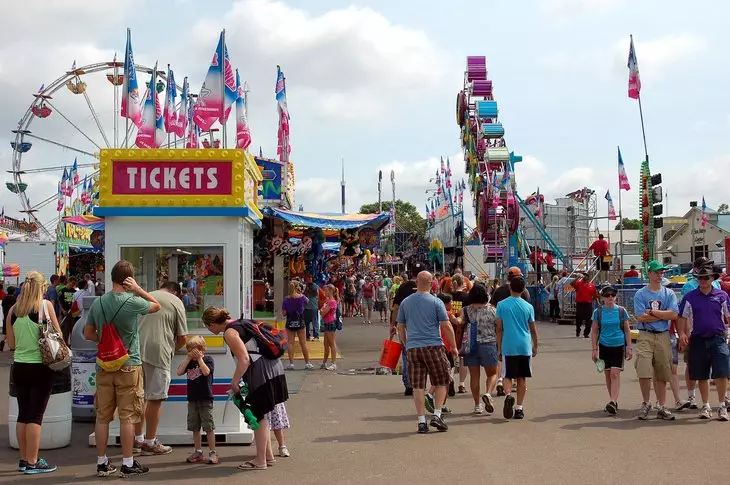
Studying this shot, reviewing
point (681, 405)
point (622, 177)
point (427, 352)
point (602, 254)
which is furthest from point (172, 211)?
point (622, 177)

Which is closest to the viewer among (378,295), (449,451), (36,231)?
(449,451)

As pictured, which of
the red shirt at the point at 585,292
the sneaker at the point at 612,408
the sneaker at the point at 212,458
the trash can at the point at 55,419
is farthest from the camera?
the red shirt at the point at 585,292

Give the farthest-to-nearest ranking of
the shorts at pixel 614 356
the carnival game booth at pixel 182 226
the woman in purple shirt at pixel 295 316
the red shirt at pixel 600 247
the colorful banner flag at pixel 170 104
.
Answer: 1. the colorful banner flag at pixel 170 104
2. the red shirt at pixel 600 247
3. the woman in purple shirt at pixel 295 316
4. the shorts at pixel 614 356
5. the carnival game booth at pixel 182 226

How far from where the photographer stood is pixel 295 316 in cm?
1470

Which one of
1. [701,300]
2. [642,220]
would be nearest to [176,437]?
[701,300]

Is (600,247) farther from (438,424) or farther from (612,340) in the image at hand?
(438,424)

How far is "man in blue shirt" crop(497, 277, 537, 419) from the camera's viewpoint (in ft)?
31.1

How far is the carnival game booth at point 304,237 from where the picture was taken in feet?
59.8

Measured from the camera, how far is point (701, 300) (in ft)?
31.2

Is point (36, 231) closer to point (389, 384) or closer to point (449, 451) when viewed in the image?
point (389, 384)

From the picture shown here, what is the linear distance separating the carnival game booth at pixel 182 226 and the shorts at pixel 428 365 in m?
1.84

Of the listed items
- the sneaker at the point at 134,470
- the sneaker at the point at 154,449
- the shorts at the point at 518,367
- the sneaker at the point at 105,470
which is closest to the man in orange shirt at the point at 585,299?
the shorts at the point at 518,367

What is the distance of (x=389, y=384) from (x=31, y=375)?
6711 mm

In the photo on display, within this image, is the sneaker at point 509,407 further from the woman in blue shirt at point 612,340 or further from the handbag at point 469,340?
the woman in blue shirt at point 612,340
